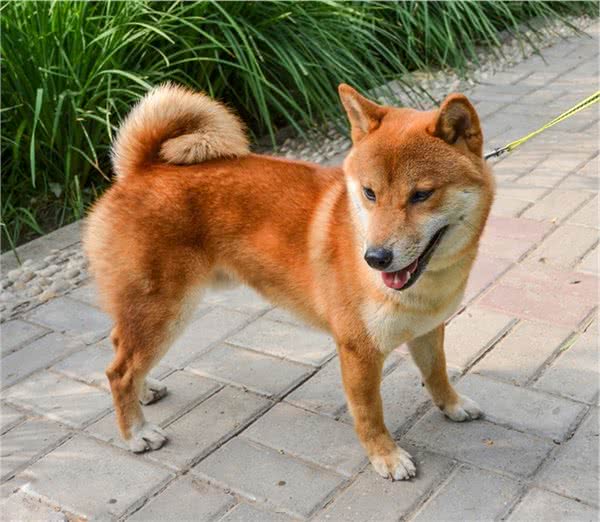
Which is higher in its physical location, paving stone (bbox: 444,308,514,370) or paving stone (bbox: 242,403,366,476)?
paving stone (bbox: 444,308,514,370)

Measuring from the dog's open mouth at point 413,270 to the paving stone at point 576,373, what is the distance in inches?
39.7

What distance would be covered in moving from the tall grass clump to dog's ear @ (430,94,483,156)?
94.7 inches

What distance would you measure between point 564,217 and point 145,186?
2.54 metres

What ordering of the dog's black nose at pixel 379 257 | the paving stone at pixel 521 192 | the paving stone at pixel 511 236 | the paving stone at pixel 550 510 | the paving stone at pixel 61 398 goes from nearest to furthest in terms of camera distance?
the dog's black nose at pixel 379 257, the paving stone at pixel 550 510, the paving stone at pixel 61 398, the paving stone at pixel 511 236, the paving stone at pixel 521 192

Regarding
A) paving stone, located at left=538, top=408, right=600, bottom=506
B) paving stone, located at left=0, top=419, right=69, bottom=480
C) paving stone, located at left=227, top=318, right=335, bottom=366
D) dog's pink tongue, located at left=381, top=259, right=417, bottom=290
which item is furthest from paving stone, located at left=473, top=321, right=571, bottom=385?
paving stone, located at left=0, top=419, right=69, bottom=480

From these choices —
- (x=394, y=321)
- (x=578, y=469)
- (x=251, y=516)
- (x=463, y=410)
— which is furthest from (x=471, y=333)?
(x=251, y=516)

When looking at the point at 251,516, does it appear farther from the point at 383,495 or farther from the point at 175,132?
the point at 175,132

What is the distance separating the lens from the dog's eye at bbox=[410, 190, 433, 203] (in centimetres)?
249

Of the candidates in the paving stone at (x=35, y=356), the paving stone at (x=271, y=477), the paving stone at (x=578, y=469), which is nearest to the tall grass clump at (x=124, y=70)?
the paving stone at (x=35, y=356)

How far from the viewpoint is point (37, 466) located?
2986 mm

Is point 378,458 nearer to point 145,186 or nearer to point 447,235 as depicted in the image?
point 447,235

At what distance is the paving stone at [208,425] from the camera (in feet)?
9.89

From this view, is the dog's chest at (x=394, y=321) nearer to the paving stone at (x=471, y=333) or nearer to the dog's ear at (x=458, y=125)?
the dog's ear at (x=458, y=125)

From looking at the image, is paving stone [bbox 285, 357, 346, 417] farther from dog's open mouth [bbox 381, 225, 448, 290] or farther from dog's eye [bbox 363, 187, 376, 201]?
dog's eye [bbox 363, 187, 376, 201]
